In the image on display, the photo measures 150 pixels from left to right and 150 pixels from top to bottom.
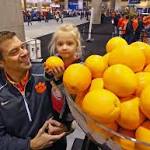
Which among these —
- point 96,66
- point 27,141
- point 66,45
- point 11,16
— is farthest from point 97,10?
point 96,66

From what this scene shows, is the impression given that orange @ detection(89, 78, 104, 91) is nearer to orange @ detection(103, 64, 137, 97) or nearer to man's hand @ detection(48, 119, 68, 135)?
orange @ detection(103, 64, 137, 97)

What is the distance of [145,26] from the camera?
8.86m

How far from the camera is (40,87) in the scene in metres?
1.25

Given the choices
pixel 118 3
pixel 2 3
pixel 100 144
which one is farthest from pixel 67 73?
pixel 118 3

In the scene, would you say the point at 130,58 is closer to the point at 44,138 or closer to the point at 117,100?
the point at 117,100

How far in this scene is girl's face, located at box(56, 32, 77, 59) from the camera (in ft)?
5.17

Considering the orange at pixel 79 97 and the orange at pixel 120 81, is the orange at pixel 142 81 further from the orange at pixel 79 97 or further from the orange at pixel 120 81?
the orange at pixel 79 97

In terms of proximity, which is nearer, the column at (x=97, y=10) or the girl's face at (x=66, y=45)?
the girl's face at (x=66, y=45)

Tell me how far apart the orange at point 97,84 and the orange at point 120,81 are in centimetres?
2

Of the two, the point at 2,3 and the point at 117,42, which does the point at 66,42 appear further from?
the point at 2,3

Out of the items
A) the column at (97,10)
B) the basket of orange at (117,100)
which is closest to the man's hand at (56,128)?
the basket of orange at (117,100)

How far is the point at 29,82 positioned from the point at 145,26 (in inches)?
322

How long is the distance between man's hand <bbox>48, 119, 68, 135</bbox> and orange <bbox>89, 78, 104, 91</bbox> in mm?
308

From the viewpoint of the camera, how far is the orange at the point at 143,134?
1.81ft
